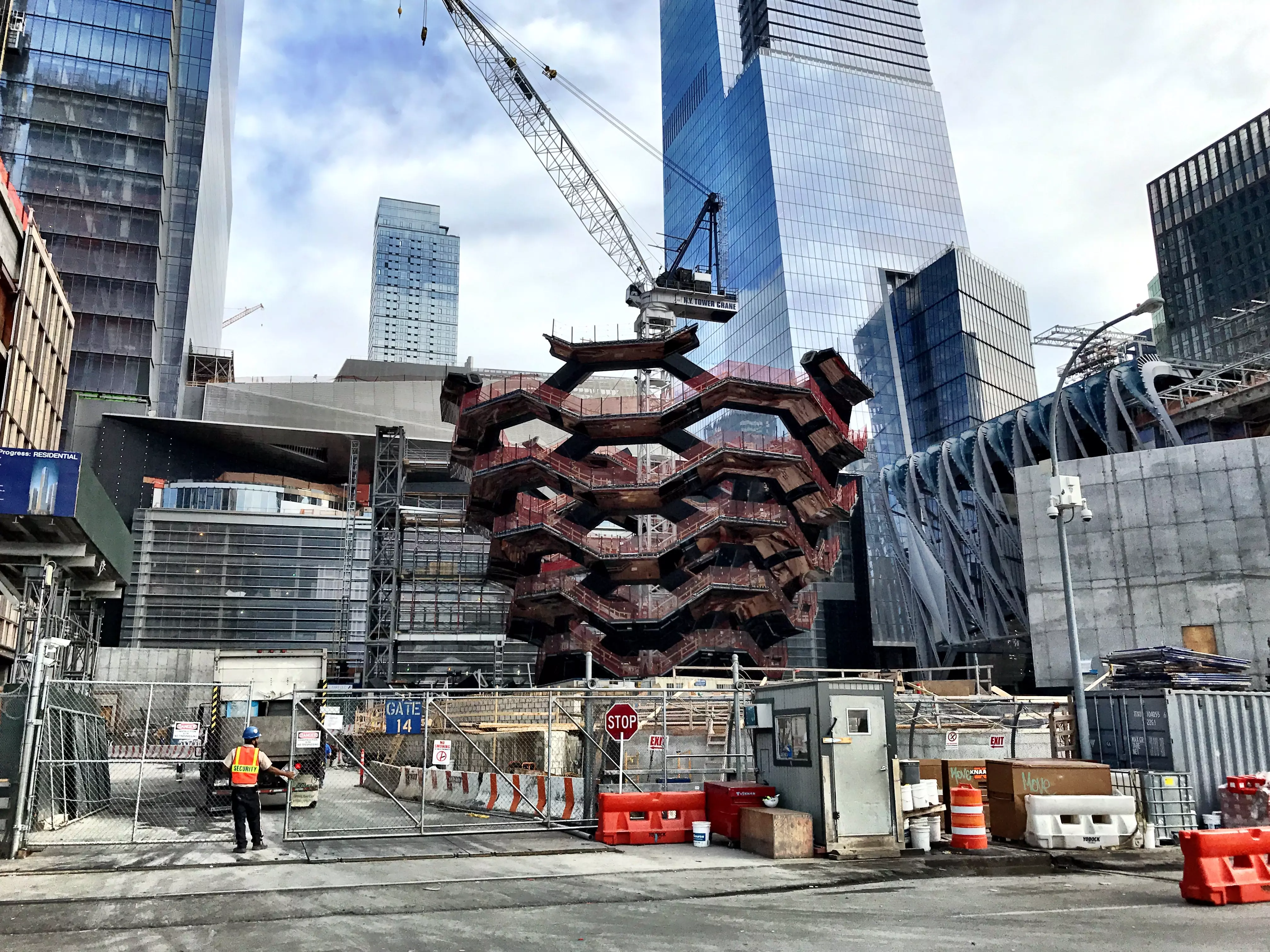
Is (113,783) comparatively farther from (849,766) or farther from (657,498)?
(657,498)

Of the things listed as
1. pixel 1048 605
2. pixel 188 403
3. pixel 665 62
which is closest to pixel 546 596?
pixel 1048 605

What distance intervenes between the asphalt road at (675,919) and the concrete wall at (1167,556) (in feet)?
91.3

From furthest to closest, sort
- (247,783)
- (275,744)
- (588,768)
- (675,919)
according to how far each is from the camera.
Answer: (275,744), (588,768), (247,783), (675,919)

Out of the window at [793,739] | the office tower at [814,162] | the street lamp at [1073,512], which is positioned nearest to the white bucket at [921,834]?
the window at [793,739]

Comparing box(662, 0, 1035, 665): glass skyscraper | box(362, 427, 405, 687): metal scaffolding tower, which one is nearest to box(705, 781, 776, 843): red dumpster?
box(362, 427, 405, 687): metal scaffolding tower

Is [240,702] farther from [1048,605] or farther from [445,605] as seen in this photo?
[445,605]

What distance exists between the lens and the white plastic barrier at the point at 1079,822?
56.9ft

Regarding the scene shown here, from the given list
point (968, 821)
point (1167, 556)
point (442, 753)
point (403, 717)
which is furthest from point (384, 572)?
point (968, 821)

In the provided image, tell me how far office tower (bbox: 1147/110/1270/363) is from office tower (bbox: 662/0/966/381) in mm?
32366

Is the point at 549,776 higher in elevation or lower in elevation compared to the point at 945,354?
lower

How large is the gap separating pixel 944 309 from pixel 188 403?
8022 centimetres

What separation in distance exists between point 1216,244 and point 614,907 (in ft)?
485

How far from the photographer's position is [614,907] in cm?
1205

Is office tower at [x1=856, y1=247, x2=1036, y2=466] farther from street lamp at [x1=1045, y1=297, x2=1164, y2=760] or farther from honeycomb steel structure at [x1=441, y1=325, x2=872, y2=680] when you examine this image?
street lamp at [x1=1045, y1=297, x2=1164, y2=760]
